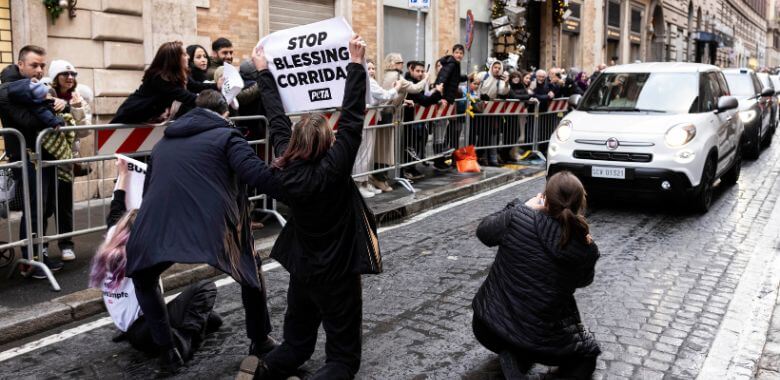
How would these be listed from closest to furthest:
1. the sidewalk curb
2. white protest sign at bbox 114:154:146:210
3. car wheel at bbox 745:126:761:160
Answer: white protest sign at bbox 114:154:146:210 → the sidewalk curb → car wheel at bbox 745:126:761:160

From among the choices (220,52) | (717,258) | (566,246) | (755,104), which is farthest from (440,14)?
(566,246)

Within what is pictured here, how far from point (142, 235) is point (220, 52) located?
4837mm

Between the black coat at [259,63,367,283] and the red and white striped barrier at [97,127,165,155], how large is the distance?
10.1 feet

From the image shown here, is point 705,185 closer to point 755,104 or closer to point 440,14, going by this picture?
point 755,104

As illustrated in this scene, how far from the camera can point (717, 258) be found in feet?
22.5

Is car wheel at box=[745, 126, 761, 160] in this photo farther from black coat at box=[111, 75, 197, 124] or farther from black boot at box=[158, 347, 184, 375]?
black boot at box=[158, 347, 184, 375]

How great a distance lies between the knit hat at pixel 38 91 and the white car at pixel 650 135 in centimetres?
553

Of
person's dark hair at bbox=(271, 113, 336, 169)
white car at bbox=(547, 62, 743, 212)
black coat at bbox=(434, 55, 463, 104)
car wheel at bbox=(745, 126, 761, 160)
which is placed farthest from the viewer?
car wheel at bbox=(745, 126, 761, 160)

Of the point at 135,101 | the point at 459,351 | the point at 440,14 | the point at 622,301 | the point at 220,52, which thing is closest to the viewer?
the point at 459,351

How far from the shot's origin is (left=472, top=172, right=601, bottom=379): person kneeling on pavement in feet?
12.5

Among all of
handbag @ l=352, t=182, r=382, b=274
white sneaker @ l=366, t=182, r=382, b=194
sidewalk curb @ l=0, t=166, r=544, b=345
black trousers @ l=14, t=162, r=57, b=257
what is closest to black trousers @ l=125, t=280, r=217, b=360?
sidewalk curb @ l=0, t=166, r=544, b=345

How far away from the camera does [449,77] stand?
11.5m

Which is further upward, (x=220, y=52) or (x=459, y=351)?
(x=220, y=52)

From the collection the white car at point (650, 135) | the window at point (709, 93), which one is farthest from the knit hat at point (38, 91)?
the window at point (709, 93)
